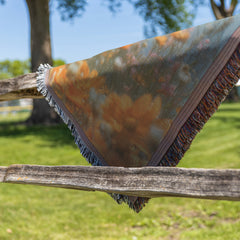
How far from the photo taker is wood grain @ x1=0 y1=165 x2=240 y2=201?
138 cm

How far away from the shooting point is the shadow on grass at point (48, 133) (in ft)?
31.5

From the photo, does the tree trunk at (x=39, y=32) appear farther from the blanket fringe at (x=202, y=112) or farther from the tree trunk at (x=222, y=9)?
the tree trunk at (x=222, y=9)

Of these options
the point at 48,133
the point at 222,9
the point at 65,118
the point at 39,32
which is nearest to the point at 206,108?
the point at 65,118

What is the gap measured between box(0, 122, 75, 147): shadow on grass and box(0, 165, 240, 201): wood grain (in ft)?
24.3

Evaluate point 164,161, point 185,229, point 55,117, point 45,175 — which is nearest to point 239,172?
point 164,161

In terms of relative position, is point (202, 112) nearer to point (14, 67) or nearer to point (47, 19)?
point (47, 19)

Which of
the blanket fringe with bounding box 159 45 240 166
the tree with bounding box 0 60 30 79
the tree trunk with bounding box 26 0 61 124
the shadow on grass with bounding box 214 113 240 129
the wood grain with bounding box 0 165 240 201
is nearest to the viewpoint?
the wood grain with bounding box 0 165 240 201

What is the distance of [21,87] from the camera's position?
89.6 inches

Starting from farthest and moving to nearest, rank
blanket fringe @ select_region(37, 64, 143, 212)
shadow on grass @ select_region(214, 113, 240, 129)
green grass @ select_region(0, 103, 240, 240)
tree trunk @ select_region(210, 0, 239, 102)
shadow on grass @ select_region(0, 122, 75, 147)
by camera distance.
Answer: tree trunk @ select_region(210, 0, 239, 102)
shadow on grass @ select_region(214, 113, 240, 129)
shadow on grass @ select_region(0, 122, 75, 147)
green grass @ select_region(0, 103, 240, 240)
blanket fringe @ select_region(37, 64, 143, 212)

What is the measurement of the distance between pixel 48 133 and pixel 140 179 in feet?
30.3

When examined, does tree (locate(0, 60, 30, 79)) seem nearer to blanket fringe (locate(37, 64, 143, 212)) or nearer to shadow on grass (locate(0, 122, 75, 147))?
shadow on grass (locate(0, 122, 75, 147))

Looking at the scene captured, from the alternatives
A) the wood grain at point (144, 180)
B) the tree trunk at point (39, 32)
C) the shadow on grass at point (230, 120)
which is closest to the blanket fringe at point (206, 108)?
the wood grain at point (144, 180)

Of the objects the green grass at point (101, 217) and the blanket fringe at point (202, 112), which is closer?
the blanket fringe at point (202, 112)

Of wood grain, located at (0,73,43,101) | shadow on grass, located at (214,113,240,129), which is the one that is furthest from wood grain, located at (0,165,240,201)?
shadow on grass, located at (214,113,240,129)
